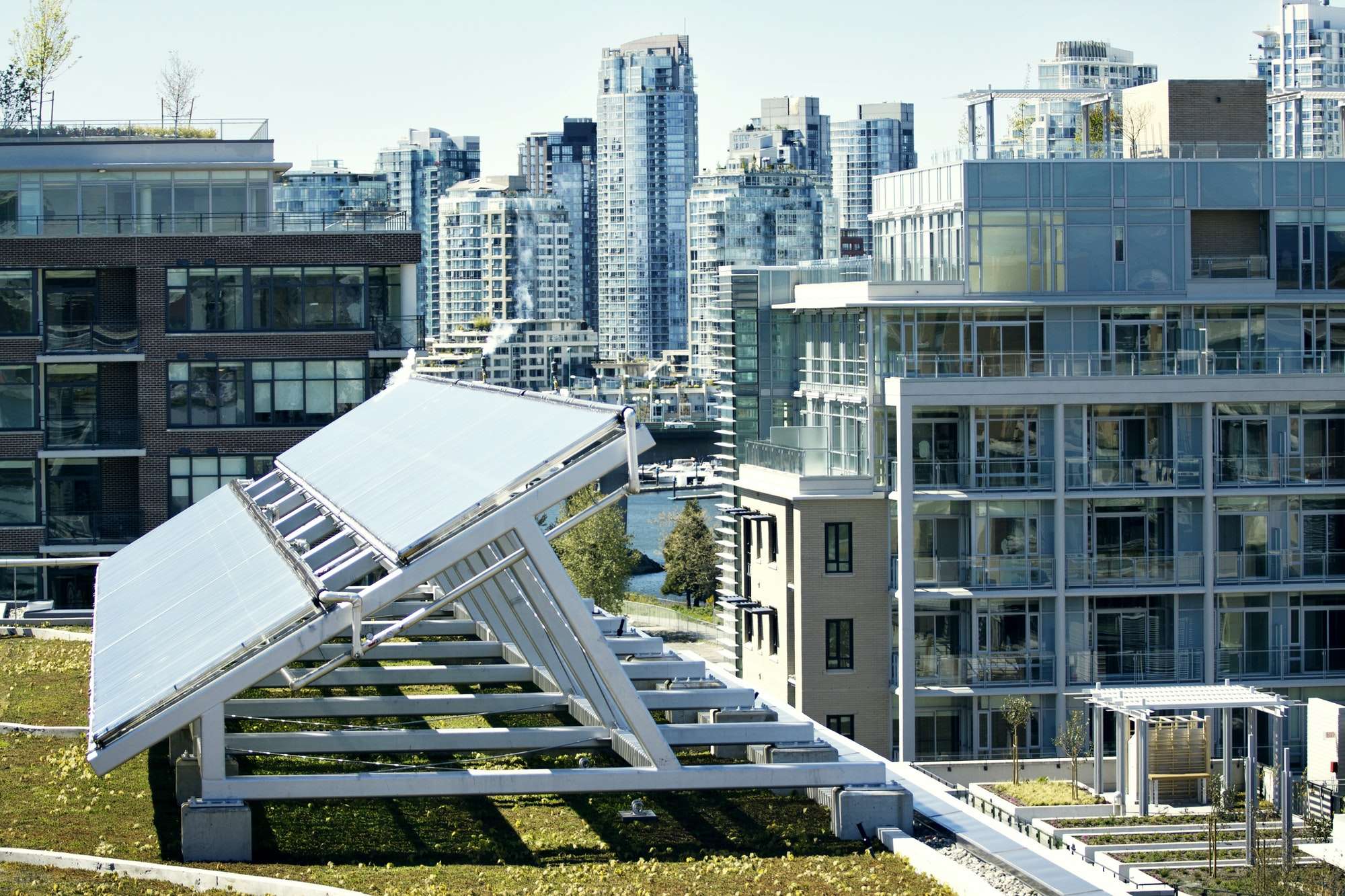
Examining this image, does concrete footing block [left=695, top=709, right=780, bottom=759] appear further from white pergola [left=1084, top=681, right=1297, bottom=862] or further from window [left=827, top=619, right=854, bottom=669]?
window [left=827, top=619, right=854, bottom=669]

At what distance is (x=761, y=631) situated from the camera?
147 ft

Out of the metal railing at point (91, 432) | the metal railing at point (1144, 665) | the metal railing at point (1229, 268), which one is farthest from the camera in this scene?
the metal railing at point (91, 432)

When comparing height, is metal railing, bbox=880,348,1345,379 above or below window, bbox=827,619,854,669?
above

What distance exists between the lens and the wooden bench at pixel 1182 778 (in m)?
34.2

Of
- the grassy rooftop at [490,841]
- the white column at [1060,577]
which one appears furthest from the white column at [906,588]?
the grassy rooftop at [490,841]

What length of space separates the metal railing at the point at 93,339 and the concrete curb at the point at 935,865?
36521mm

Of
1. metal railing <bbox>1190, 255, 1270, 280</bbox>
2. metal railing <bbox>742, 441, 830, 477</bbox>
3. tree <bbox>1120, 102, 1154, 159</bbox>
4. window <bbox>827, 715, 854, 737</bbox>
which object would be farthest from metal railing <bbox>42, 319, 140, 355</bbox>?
metal railing <bbox>1190, 255, 1270, 280</bbox>

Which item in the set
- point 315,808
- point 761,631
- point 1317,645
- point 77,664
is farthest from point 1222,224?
point 315,808

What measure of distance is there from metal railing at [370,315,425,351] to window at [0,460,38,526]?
31.8 feet

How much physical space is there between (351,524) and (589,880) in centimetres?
604

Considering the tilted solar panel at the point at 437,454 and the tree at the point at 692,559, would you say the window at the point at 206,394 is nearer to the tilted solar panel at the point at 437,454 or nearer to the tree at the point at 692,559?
the tilted solar panel at the point at 437,454

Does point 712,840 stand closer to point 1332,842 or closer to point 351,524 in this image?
point 351,524

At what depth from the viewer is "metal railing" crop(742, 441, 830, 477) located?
4262 centimetres

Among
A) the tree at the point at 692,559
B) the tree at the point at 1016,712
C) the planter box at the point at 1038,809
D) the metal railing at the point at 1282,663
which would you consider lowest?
the tree at the point at 692,559
